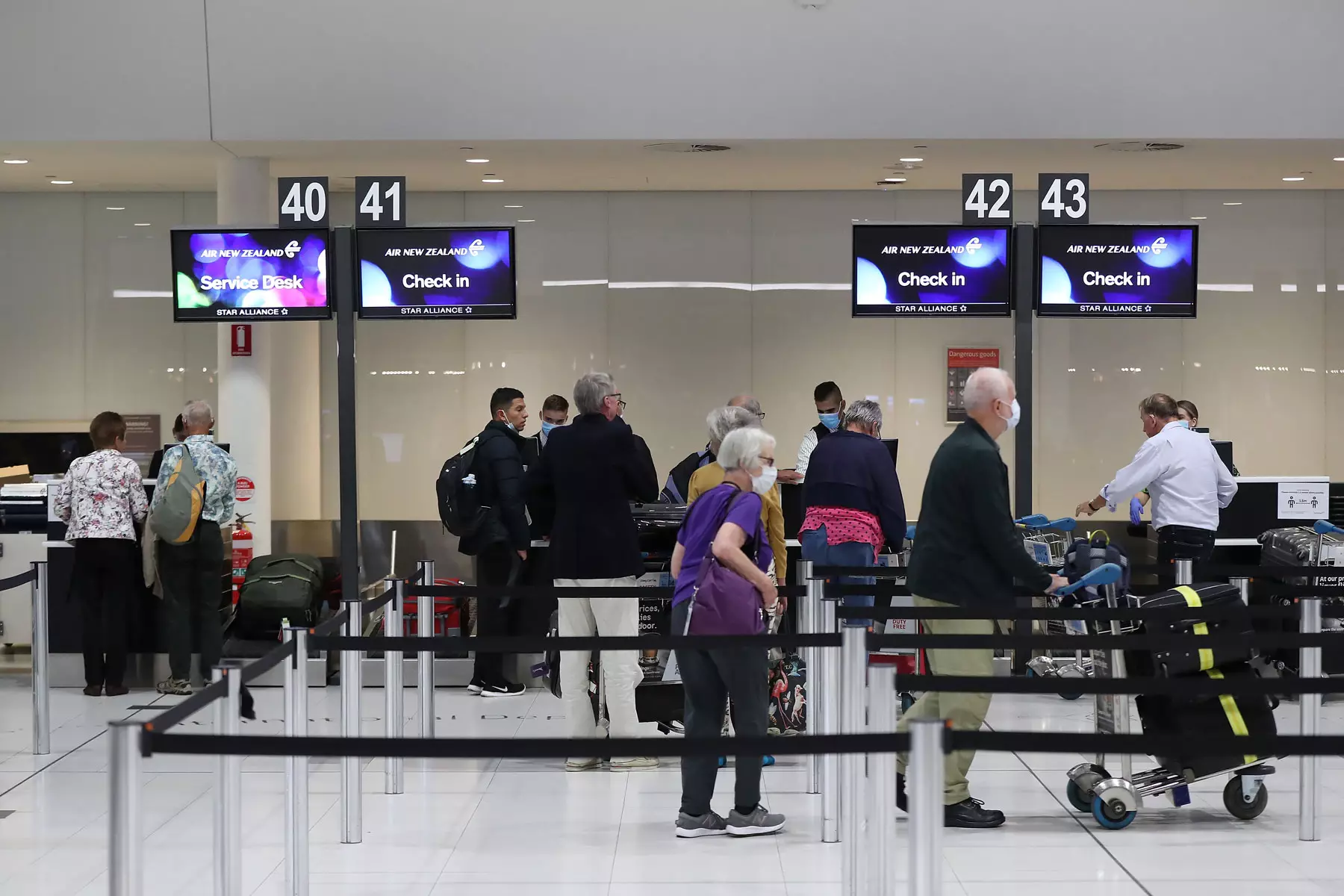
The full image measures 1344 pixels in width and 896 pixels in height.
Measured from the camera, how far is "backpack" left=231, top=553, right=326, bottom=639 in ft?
28.3

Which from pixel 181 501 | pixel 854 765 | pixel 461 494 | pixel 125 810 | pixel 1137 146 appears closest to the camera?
pixel 125 810

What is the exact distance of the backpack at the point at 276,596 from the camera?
864 centimetres

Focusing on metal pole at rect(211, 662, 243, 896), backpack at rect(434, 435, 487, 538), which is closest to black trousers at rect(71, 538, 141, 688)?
backpack at rect(434, 435, 487, 538)

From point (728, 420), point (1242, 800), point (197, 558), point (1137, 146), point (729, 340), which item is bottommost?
point (1242, 800)

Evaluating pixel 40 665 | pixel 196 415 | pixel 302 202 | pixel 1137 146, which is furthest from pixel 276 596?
pixel 1137 146

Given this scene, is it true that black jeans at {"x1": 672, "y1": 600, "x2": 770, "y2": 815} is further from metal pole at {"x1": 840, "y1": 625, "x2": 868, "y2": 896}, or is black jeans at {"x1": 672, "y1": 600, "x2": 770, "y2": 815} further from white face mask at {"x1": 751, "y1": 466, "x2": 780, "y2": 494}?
metal pole at {"x1": 840, "y1": 625, "x2": 868, "y2": 896}

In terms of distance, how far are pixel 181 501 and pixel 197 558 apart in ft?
1.29

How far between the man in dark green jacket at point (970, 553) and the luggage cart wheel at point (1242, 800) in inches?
34.3

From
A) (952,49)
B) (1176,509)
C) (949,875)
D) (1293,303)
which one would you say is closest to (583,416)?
(949,875)

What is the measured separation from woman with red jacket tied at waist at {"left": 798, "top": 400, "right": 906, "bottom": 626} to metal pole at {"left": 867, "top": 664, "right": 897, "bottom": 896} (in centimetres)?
311

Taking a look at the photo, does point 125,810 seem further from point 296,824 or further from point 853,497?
point 853,497

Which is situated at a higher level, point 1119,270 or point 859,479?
point 1119,270

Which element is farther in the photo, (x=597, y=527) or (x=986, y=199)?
(x=986, y=199)

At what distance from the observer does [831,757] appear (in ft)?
17.3
